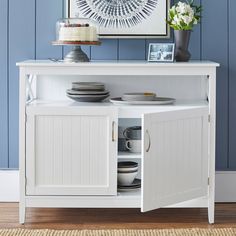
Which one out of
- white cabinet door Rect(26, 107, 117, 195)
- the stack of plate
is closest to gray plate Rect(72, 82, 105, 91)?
the stack of plate

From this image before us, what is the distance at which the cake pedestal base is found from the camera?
3545 mm

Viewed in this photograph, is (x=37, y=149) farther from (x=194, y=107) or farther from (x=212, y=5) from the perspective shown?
(x=212, y=5)

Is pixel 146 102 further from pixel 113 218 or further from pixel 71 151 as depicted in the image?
pixel 113 218

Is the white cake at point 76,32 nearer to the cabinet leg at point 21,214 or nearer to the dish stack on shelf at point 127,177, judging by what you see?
the dish stack on shelf at point 127,177

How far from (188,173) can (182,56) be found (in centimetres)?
65

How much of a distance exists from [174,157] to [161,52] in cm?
62

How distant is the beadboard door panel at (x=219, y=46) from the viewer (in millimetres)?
3877

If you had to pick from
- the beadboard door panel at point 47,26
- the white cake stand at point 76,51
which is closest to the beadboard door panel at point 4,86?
the beadboard door panel at point 47,26

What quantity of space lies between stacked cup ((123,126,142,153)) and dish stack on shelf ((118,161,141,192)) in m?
0.09

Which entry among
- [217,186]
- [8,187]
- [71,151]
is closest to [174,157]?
[71,151]

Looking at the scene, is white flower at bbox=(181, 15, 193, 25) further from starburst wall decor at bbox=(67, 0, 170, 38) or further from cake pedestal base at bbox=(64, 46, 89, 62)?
cake pedestal base at bbox=(64, 46, 89, 62)

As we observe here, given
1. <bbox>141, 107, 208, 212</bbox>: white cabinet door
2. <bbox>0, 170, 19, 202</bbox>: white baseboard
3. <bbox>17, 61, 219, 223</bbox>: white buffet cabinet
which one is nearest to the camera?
<bbox>141, 107, 208, 212</bbox>: white cabinet door

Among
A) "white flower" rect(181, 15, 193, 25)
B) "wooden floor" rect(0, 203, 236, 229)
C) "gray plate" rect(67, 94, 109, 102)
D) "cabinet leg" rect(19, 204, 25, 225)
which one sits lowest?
"wooden floor" rect(0, 203, 236, 229)

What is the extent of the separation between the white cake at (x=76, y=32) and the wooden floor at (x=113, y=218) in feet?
3.18
